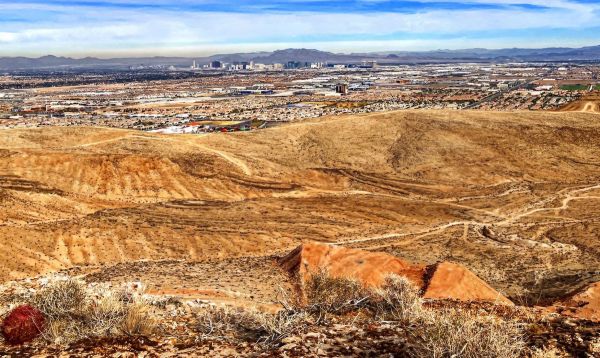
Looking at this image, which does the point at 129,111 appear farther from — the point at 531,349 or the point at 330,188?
the point at 531,349

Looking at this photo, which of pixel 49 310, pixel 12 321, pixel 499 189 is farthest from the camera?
pixel 499 189

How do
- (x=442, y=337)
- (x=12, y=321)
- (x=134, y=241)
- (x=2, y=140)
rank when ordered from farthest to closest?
1. (x=2, y=140)
2. (x=134, y=241)
3. (x=12, y=321)
4. (x=442, y=337)

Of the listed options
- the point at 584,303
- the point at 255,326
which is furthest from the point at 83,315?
the point at 584,303

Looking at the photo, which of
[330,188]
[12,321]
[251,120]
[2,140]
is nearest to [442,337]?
[12,321]

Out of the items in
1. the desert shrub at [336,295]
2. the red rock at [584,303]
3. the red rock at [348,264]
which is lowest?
the red rock at [348,264]

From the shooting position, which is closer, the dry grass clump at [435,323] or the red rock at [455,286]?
the dry grass clump at [435,323]

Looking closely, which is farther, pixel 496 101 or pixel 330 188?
pixel 496 101

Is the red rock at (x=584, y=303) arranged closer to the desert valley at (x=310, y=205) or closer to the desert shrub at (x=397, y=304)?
the desert valley at (x=310, y=205)

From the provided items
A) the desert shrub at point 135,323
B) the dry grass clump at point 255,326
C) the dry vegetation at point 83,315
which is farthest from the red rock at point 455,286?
the dry vegetation at point 83,315
